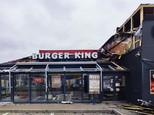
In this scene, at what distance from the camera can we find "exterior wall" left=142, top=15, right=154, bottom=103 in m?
13.5

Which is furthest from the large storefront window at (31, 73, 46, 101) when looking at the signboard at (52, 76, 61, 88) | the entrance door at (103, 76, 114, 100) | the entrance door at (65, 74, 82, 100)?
the entrance door at (103, 76, 114, 100)

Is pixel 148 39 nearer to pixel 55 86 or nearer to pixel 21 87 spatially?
pixel 55 86

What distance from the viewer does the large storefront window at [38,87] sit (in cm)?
1706

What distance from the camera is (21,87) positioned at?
17.0 meters

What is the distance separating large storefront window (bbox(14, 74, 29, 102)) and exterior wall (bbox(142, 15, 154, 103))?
7904 mm

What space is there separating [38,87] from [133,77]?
21.1 feet

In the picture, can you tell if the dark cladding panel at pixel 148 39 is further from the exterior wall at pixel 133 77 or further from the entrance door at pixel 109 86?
the entrance door at pixel 109 86

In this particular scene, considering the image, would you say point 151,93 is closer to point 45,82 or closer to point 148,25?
point 148,25

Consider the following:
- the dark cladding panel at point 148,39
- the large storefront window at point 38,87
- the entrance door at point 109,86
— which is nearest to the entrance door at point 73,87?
the large storefront window at point 38,87

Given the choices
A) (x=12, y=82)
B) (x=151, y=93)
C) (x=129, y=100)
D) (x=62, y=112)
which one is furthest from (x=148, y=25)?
(x=12, y=82)

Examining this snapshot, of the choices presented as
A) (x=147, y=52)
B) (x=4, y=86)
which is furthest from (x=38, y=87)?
(x=147, y=52)

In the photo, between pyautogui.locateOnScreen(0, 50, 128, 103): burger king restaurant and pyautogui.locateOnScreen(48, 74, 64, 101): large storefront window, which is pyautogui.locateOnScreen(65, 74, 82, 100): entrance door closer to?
pyautogui.locateOnScreen(0, 50, 128, 103): burger king restaurant

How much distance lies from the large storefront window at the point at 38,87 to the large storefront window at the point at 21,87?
0.40 meters

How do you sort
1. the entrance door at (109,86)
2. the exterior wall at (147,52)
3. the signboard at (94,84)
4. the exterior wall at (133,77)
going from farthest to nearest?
the entrance door at (109,86) < the signboard at (94,84) < the exterior wall at (133,77) < the exterior wall at (147,52)
